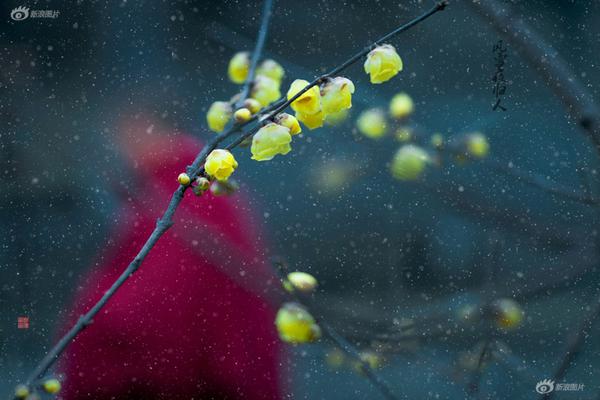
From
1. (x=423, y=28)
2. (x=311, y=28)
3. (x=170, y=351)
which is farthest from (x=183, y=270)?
(x=423, y=28)

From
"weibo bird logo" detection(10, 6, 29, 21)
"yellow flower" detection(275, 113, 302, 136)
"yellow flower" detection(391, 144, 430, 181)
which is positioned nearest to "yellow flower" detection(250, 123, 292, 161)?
"yellow flower" detection(275, 113, 302, 136)

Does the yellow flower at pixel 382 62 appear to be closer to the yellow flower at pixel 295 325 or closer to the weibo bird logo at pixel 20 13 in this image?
the yellow flower at pixel 295 325

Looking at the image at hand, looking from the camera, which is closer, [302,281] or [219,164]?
[219,164]

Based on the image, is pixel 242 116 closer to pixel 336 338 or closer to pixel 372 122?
pixel 372 122

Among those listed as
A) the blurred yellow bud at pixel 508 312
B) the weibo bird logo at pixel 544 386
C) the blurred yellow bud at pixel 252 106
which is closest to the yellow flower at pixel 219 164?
the blurred yellow bud at pixel 252 106

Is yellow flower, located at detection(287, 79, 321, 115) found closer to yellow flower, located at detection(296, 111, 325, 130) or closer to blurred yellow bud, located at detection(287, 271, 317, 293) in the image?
yellow flower, located at detection(296, 111, 325, 130)

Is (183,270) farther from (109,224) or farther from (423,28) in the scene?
(423,28)


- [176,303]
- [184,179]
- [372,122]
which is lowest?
[176,303]

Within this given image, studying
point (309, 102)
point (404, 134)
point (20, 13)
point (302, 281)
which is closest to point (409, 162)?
point (404, 134)
